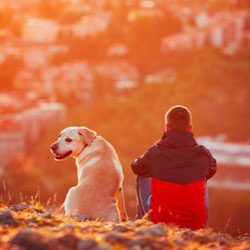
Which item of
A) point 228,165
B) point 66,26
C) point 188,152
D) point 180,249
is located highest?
point 66,26

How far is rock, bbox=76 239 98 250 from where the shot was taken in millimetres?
4215

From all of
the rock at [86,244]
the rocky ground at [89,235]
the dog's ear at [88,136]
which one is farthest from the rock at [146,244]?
the dog's ear at [88,136]

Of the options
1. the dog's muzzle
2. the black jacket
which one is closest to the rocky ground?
the black jacket

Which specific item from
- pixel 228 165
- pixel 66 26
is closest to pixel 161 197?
pixel 228 165

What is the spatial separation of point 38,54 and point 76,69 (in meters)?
8.68

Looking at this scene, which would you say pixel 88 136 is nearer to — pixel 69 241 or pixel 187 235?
pixel 187 235

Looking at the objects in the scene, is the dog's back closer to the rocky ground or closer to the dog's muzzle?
the dog's muzzle

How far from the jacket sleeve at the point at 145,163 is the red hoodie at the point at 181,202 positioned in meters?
0.08

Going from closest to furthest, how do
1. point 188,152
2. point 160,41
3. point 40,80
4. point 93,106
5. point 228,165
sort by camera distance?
point 188,152, point 228,165, point 93,106, point 40,80, point 160,41

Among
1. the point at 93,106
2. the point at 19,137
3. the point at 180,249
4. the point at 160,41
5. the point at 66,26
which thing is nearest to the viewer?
the point at 180,249

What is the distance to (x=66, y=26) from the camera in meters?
99.3

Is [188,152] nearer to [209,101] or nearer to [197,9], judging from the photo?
[209,101]

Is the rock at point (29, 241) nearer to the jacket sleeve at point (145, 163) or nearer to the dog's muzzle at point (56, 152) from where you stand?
the jacket sleeve at point (145, 163)

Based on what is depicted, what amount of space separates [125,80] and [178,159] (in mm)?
79702
